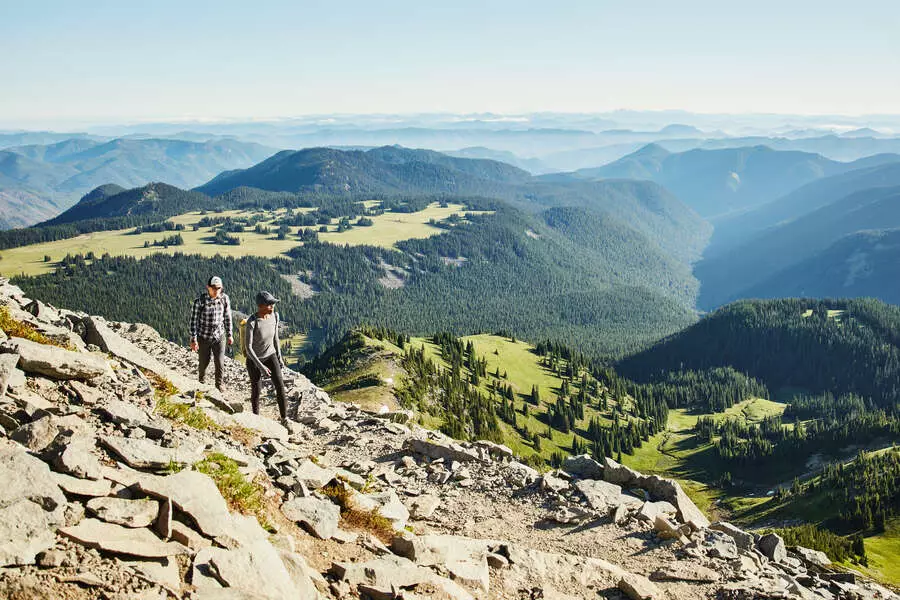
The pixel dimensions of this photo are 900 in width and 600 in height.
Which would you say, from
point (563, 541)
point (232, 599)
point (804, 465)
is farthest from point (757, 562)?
point (804, 465)

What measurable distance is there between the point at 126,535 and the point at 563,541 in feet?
48.6

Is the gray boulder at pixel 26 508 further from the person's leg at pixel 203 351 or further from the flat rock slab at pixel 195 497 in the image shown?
the person's leg at pixel 203 351

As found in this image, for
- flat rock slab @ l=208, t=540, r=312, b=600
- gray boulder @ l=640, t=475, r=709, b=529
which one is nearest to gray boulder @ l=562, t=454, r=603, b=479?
gray boulder @ l=640, t=475, r=709, b=529

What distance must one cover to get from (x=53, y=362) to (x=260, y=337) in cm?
810

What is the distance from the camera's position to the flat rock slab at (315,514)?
1526 centimetres

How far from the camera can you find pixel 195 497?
489 inches

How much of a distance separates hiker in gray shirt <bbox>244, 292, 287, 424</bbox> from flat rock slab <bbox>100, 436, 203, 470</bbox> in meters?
9.06

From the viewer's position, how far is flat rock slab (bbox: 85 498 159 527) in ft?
36.8

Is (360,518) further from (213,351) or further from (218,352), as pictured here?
(213,351)

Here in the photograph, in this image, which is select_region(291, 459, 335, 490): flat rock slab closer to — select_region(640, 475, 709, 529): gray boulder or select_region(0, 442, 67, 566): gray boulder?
select_region(0, 442, 67, 566): gray boulder

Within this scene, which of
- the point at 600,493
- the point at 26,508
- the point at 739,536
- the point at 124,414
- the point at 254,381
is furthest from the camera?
the point at 254,381

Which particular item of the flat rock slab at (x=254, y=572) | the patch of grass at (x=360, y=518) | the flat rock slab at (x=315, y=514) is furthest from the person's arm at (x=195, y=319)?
the flat rock slab at (x=254, y=572)

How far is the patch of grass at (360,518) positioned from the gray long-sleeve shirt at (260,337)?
26.5 ft

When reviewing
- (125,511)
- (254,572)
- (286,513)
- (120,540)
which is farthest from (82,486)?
(286,513)
